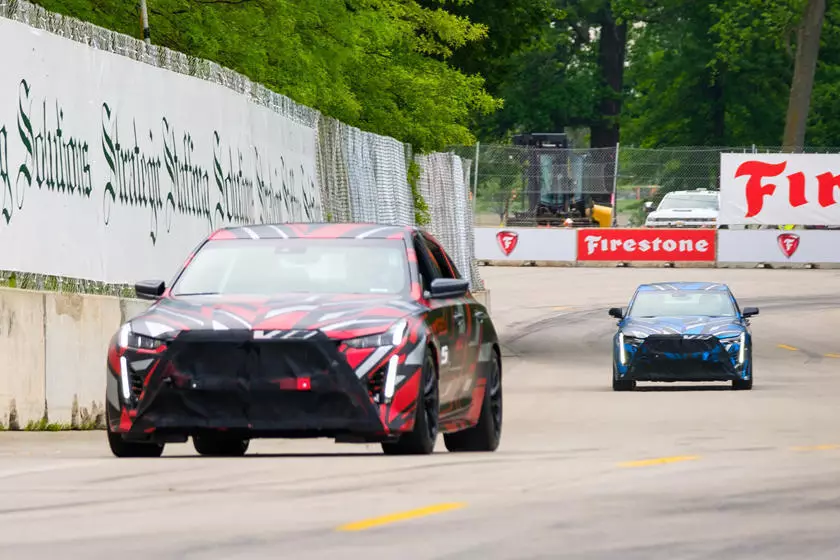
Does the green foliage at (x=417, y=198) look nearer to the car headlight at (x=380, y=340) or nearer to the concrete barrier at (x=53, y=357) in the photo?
the concrete barrier at (x=53, y=357)

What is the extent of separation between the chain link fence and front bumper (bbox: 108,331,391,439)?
301cm

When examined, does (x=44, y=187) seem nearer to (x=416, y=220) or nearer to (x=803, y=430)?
(x=803, y=430)

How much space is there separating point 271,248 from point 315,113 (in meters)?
13.9

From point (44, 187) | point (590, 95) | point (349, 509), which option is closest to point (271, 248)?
point (44, 187)

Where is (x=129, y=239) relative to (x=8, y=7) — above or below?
below

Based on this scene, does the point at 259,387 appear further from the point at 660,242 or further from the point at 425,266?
the point at 660,242

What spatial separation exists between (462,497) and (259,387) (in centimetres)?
237

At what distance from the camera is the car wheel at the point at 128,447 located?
1259cm

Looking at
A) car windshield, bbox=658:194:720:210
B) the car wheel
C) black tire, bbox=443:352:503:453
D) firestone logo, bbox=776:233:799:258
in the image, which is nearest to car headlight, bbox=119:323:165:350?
the car wheel

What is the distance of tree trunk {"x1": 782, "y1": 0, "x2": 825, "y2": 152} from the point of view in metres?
75.5

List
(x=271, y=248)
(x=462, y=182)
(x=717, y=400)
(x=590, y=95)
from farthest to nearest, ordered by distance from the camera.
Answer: (x=590, y=95), (x=462, y=182), (x=717, y=400), (x=271, y=248)

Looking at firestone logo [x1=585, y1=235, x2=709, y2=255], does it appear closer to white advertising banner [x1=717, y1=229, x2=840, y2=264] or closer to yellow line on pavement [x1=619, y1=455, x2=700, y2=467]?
white advertising banner [x1=717, y1=229, x2=840, y2=264]

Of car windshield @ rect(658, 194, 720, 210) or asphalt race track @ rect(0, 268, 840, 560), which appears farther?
car windshield @ rect(658, 194, 720, 210)

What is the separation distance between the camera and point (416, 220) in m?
35.2
